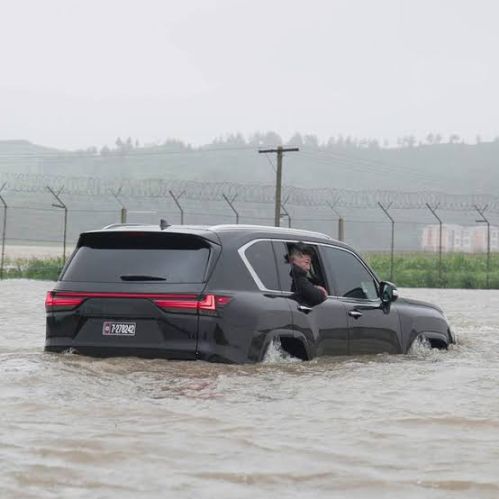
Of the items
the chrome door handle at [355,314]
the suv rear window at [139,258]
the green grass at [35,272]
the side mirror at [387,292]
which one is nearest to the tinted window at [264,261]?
the suv rear window at [139,258]

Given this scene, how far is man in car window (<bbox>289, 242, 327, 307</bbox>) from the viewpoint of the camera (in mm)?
10578

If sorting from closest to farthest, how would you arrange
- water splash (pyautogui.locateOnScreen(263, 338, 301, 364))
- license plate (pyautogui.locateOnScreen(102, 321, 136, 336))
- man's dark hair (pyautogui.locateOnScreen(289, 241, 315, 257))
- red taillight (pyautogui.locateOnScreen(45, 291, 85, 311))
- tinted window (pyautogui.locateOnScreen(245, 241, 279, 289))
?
license plate (pyautogui.locateOnScreen(102, 321, 136, 336)) → water splash (pyautogui.locateOnScreen(263, 338, 301, 364)) → red taillight (pyautogui.locateOnScreen(45, 291, 85, 311)) → tinted window (pyautogui.locateOnScreen(245, 241, 279, 289)) → man's dark hair (pyautogui.locateOnScreen(289, 241, 315, 257))

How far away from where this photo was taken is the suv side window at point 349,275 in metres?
11.3

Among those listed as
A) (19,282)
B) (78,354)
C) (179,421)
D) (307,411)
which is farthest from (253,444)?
(19,282)

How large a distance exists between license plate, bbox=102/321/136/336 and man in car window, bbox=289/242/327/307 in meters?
1.44

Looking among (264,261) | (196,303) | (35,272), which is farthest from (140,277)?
(35,272)

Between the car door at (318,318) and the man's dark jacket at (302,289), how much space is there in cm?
4

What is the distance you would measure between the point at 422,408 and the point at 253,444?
206cm

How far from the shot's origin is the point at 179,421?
26.6 ft

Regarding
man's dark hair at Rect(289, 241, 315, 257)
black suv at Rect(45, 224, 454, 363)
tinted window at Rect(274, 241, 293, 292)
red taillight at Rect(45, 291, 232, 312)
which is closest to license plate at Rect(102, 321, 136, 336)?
black suv at Rect(45, 224, 454, 363)

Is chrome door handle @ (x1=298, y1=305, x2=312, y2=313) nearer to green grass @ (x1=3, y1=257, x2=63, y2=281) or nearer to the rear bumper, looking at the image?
the rear bumper

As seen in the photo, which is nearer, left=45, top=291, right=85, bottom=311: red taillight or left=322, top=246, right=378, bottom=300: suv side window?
left=45, top=291, right=85, bottom=311: red taillight

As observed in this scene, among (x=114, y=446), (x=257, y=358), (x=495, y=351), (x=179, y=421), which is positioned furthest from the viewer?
(x=495, y=351)

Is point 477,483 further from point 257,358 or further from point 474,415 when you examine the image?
point 257,358
